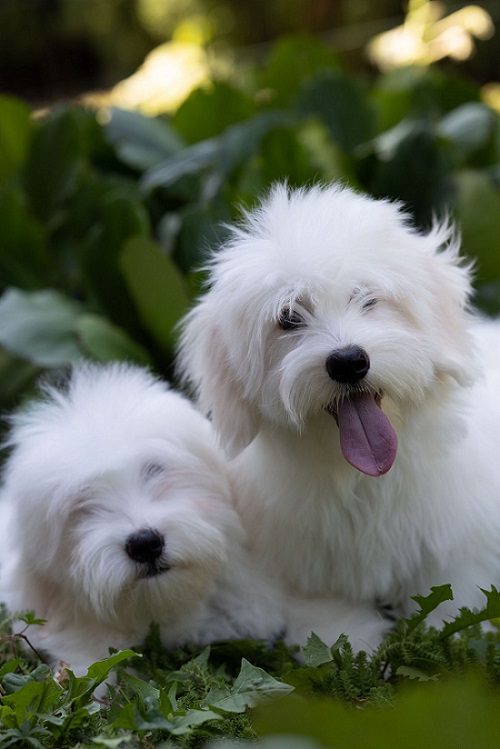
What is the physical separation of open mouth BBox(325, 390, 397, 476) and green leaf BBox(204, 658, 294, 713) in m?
0.57

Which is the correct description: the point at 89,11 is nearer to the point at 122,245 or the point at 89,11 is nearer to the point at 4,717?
the point at 122,245

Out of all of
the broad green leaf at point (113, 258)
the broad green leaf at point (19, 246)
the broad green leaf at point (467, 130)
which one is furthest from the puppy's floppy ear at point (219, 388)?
the broad green leaf at point (467, 130)

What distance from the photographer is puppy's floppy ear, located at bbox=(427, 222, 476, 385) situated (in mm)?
2619

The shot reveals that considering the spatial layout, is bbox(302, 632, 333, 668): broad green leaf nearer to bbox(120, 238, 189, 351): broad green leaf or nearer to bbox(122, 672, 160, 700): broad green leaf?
bbox(122, 672, 160, 700): broad green leaf

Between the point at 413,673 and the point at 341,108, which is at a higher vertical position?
the point at 341,108

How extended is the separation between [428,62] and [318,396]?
5.35 meters

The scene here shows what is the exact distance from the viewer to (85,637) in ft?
9.44

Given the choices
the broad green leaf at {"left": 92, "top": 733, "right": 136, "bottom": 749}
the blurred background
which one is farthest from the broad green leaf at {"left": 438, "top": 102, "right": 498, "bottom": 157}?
the broad green leaf at {"left": 92, "top": 733, "right": 136, "bottom": 749}

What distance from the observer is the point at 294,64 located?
6.15m

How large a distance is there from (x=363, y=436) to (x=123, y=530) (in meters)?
0.71

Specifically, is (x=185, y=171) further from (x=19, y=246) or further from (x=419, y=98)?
(x=419, y=98)

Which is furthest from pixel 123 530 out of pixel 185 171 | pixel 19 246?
pixel 185 171

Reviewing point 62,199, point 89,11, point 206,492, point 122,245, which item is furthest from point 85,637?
point 89,11

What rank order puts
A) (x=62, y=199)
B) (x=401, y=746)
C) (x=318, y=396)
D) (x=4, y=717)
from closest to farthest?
(x=401, y=746) → (x=4, y=717) → (x=318, y=396) → (x=62, y=199)
